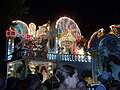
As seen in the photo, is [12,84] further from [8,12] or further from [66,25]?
[66,25]

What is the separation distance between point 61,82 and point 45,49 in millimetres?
16695

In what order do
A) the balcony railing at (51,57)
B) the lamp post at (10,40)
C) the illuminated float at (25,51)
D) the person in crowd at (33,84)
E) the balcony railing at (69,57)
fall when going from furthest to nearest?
the lamp post at (10,40) < the balcony railing at (69,57) < the illuminated float at (25,51) < the balcony railing at (51,57) < the person in crowd at (33,84)

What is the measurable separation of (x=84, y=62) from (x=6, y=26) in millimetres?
11730

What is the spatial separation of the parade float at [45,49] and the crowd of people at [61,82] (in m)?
12.2

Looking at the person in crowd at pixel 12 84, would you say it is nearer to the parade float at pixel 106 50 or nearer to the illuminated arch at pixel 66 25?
the parade float at pixel 106 50

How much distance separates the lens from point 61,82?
6602mm

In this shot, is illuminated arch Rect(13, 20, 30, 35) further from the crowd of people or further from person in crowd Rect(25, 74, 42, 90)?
person in crowd Rect(25, 74, 42, 90)

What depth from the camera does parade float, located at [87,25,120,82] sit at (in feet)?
61.4

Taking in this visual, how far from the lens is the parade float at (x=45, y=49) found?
2076 cm

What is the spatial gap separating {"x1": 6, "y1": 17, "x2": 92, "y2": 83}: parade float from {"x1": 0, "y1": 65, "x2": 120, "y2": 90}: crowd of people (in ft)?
40.1

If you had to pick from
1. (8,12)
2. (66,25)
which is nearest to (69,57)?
(66,25)

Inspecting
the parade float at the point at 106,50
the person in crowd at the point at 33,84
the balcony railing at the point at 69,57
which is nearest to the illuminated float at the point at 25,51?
the balcony railing at the point at 69,57

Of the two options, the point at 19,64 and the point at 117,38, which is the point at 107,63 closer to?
the point at 117,38

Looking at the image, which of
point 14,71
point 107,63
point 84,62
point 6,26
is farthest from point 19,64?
point 6,26
